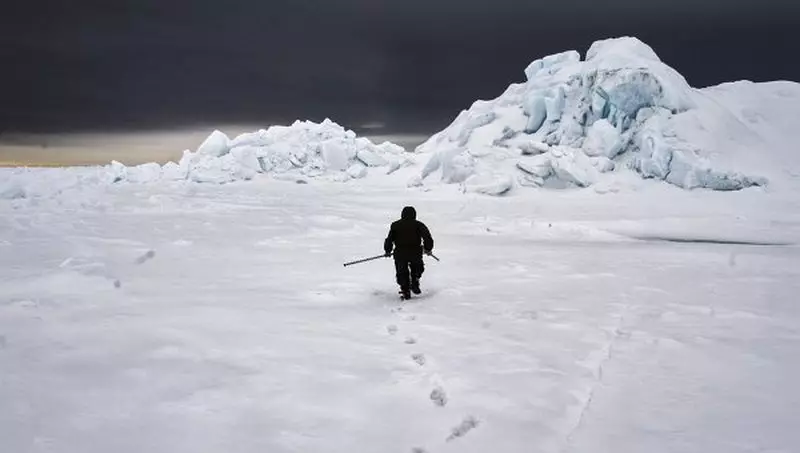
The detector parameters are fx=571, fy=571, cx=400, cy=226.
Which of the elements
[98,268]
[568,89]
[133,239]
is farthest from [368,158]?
[98,268]

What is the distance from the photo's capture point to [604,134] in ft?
141

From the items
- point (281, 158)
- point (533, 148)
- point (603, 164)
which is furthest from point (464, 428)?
point (281, 158)

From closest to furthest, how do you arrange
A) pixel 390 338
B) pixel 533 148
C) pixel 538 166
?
pixel 390 338 < pixel 538 166 < pixel 533 148

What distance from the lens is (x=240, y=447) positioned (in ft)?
11.7

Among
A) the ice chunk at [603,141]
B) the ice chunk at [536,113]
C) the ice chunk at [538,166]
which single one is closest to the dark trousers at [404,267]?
the ice chunk at [538,166]

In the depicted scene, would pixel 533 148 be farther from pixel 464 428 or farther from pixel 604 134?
pixel 464 428

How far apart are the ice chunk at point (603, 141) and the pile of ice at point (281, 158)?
22222mm

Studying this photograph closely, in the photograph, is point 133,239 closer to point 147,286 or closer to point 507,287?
point 147,286

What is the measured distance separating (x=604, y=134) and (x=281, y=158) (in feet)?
110

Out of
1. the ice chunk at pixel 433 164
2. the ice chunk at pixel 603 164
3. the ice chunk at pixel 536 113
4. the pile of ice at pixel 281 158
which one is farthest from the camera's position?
the pile of ice at pixel 281 158

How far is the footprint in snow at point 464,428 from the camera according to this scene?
3.80m

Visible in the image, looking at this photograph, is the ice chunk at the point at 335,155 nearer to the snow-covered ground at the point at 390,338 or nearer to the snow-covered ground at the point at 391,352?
the snow-covered ground at the point at 390,338

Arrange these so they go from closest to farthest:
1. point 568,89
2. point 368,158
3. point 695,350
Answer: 1. point 695,350
2. point 568,89
3. point 368,158

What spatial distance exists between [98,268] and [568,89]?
43330 millimetres
